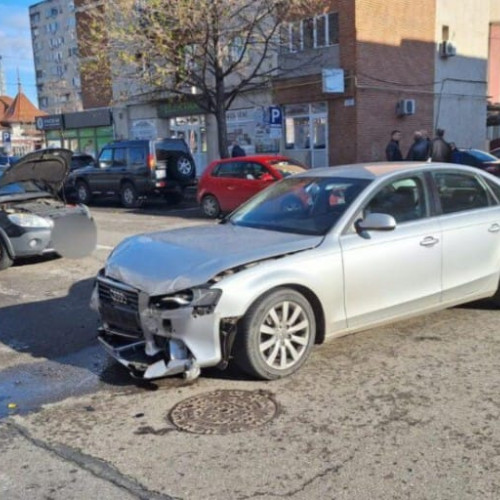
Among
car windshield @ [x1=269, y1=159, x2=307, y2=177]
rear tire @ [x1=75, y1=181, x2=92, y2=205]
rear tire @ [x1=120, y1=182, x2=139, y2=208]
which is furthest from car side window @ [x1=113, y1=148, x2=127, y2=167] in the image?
car windshield @ [x1=269, y1=159, x2=307, y2=177]

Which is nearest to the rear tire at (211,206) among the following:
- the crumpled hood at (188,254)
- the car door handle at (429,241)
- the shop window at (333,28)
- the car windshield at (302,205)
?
the car windshield at (302,205)

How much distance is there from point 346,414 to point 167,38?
1572cm

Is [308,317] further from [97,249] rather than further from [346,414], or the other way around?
[97,249]

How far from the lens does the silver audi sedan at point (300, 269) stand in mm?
4230

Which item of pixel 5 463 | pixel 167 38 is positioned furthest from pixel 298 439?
pixel 167 38

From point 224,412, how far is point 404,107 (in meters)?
20.6

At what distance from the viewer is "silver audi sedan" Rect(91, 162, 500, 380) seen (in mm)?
4230

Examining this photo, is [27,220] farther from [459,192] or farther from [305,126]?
[305,126]

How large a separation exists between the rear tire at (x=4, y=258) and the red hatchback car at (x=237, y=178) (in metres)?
6.22

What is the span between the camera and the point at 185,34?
1808 centimetres

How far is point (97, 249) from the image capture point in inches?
416

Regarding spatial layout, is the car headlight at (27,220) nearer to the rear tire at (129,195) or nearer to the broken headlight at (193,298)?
the broken headlight at (193,298)

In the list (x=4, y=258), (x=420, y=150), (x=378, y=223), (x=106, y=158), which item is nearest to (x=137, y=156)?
(x=106, y=158)

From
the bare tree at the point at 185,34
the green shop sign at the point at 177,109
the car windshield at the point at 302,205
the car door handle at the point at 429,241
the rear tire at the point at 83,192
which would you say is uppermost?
the bare tree at the point at 185,34
